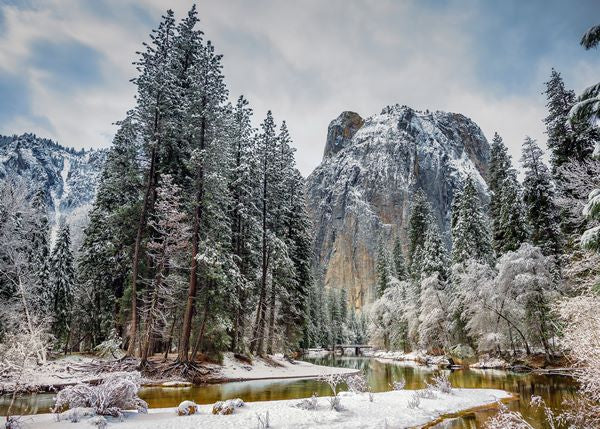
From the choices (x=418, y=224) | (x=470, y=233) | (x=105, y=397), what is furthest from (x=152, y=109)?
(x=418, y=224)

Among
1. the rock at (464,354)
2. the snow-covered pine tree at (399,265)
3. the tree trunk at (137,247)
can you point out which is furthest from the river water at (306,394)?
the snow-covered pine tree at (399,265)

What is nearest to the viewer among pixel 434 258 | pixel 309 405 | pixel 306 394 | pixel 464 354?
pixel 309 405

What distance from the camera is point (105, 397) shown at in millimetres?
10086

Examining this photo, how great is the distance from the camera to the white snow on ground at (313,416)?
30.9ft

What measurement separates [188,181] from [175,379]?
1213 cm

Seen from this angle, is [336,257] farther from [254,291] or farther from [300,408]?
[300,408]

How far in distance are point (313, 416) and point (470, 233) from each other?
1274 inches

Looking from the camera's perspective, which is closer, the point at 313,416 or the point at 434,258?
the point at 313,416

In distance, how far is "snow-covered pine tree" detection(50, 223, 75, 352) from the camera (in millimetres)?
32812

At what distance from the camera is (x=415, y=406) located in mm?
13086

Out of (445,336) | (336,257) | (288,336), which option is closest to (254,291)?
(288,336)

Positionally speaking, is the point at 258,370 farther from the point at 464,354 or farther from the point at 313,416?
the point at 464,354

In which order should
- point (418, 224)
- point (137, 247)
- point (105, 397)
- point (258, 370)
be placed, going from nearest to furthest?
point (105, 397) → point (137, 247) → point (258, 370) → point (418, 224)

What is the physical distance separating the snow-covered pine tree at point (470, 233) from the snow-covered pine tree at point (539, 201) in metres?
7.03
